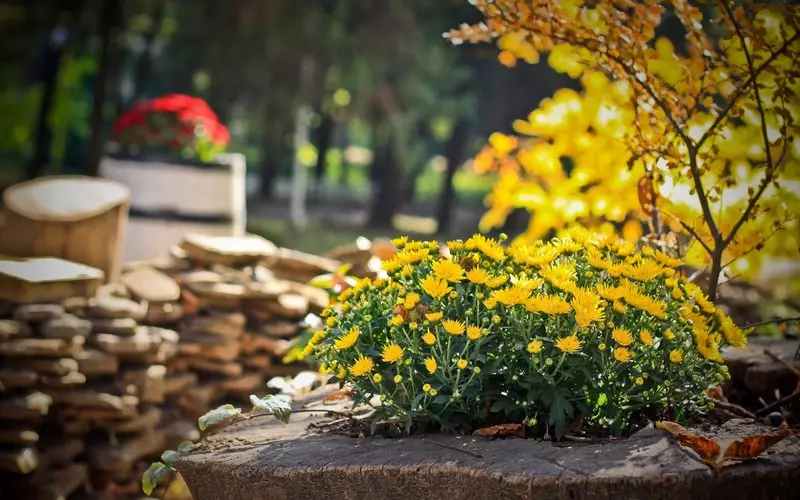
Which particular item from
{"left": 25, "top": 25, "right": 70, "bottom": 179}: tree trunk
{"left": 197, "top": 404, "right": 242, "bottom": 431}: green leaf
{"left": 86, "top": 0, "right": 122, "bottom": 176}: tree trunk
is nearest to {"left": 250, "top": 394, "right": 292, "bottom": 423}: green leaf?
{"left": 197, "top": 404, "right": 242, "bottom": 431}: green leaf

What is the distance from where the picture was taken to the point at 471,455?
1975 mm

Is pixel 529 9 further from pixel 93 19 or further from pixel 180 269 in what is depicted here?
pixel 93 19

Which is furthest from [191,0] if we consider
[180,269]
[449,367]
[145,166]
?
[449,367]

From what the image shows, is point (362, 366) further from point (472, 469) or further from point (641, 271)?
point (641, 271)

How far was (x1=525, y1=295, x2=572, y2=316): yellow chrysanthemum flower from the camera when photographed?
2.01 metres

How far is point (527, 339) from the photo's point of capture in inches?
82.8

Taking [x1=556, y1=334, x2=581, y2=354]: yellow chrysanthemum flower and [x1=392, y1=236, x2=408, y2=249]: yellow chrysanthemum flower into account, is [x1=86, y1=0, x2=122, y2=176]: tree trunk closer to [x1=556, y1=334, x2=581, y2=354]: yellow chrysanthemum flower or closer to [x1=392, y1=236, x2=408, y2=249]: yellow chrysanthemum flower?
[x1=392, y1=236, x2=408, y2=249]: yellow chrysanthemum flower

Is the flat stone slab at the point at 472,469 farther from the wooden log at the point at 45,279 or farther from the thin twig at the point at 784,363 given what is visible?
the wooden log at the point at 45,279

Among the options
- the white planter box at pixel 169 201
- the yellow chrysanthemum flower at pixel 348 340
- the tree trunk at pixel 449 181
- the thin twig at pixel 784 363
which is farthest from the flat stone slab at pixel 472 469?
the tree trunk at pixel 449 181

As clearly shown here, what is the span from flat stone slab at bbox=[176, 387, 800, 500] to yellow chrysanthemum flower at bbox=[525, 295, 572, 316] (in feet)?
0.94

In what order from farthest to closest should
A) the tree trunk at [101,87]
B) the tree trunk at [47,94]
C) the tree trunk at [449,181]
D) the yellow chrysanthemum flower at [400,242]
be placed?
the tree trunk at [449,181] → the tree trunk at [47,94] → the tree trunk at [101,87] → the yellow chrysanthemum flower at [400,242]

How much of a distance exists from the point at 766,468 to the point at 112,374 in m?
2.76

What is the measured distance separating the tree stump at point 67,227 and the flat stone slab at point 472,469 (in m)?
2.08

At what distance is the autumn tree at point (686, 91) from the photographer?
2518 millimetres
